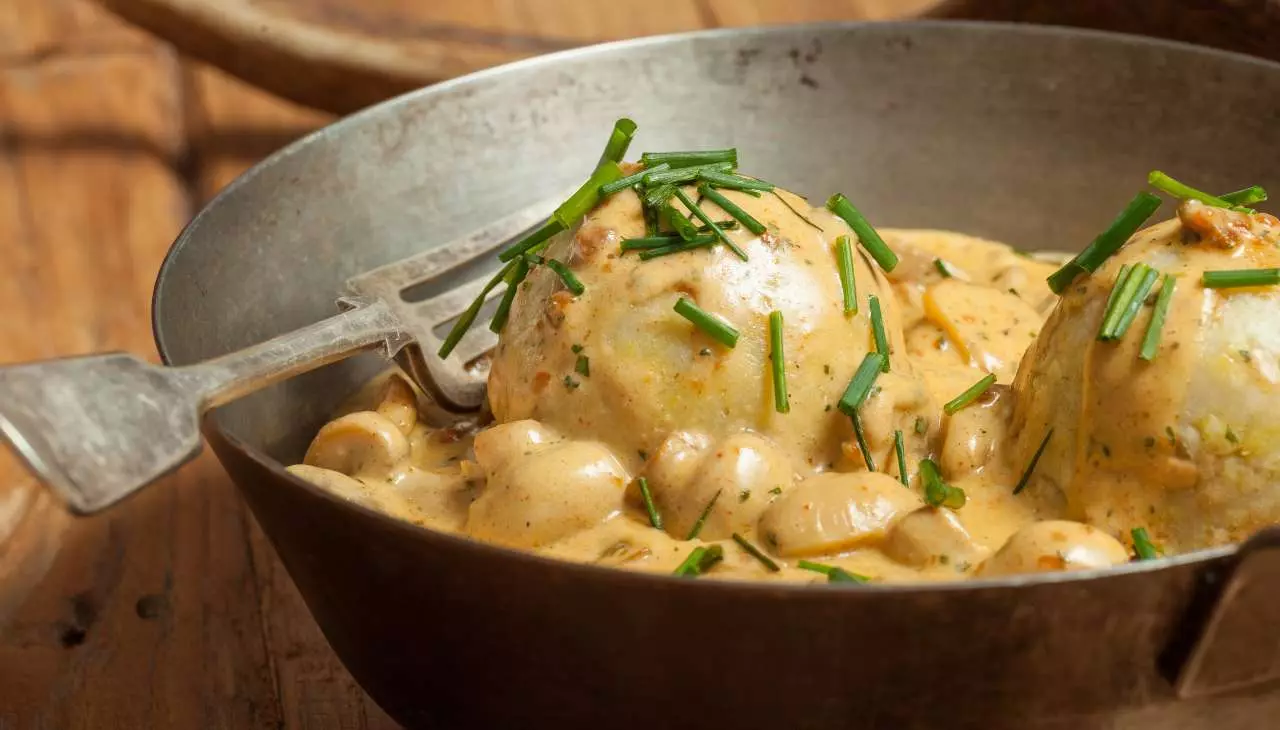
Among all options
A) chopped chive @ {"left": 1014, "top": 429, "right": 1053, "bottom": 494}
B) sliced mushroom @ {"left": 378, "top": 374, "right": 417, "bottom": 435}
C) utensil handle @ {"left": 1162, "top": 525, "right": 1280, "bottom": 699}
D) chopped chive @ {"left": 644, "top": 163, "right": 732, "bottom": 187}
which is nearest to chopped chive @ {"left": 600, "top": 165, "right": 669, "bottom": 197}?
chopped chive @ {"left": 644, "top": 163, "right": 732, "bottom": 187}

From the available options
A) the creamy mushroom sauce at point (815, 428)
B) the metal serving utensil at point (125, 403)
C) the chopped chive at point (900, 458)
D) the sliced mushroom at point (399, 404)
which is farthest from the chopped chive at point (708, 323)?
the sliced mushroom at point (399, 404)

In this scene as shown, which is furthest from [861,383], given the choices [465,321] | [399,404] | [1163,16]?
[1163,16]

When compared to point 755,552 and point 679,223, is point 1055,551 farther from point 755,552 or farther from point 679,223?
point 679,223

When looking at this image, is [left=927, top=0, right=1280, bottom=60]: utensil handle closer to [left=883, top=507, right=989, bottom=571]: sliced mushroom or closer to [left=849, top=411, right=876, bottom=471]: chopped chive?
[left=849, top=411, right=876, bottom=471]: chopped chive

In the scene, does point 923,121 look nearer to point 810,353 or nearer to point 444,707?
point 810,353

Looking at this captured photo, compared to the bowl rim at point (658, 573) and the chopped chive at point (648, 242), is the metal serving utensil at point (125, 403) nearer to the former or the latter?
the bowl rim at point (658, 573)

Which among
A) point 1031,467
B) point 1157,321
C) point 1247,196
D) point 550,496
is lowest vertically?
point 550,496
